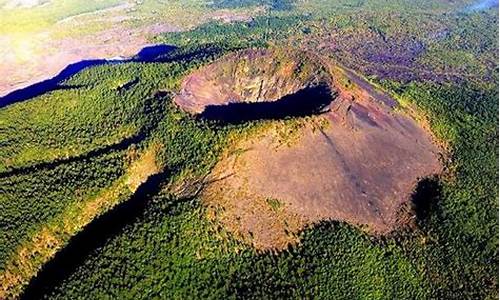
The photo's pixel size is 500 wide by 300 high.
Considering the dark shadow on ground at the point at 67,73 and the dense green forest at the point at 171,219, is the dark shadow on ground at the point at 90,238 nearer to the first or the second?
the dense green forest at the point at 171,219

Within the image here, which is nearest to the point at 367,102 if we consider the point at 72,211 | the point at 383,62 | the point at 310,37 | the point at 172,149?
the point at 172,149

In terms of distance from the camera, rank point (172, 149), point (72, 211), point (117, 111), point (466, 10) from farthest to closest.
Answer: point (466, 10) < point (117, 111) < point (172, 149) < point (72, 211)

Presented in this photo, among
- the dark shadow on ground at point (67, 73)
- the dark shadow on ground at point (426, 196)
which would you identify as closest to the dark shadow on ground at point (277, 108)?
the dark shadow on ground at point (426, 196)

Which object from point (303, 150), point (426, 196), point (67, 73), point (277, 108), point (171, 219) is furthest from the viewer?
point (67, 73)

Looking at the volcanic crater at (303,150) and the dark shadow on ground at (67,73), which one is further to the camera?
the dark shadow on ground at (67,73)

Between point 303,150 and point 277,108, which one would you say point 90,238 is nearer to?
point 303,150

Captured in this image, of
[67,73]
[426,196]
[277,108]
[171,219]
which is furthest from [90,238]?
[67,73]

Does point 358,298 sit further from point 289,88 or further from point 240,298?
point 289,88
